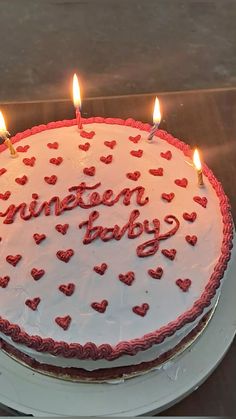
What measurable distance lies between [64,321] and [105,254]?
0.90 feet

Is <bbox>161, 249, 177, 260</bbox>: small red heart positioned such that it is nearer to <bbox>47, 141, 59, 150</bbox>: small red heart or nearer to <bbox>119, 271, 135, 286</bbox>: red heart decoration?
<bbox>119, 271, 135, 286</bbox>: red heart decoration

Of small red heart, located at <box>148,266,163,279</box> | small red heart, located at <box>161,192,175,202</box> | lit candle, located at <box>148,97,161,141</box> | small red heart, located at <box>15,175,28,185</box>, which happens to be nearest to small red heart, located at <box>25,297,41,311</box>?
small red heart, located at <box>148,266,163,279</box>

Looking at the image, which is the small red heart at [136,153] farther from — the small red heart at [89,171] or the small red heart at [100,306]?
the small red heart at [100,306]

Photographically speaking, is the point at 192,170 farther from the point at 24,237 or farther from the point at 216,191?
the point at 24,237

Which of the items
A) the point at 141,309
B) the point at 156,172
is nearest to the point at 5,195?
the point at 156,172

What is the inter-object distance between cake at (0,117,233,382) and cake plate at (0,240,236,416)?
4 cm

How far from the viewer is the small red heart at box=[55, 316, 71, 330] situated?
2.01 meters

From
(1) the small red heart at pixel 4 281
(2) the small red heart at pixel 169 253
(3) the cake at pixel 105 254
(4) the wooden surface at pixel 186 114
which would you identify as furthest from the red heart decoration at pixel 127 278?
(4) the wooden surface at pixel 186 114

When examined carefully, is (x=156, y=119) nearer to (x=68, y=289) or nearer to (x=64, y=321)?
(x=68, y=289)

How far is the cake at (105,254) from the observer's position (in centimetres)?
203

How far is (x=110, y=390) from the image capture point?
2.15 metres

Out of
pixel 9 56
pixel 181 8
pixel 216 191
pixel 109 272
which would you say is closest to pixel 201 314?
pixel 109 272

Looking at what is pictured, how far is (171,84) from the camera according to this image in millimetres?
3930

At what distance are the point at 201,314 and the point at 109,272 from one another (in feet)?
1.11
